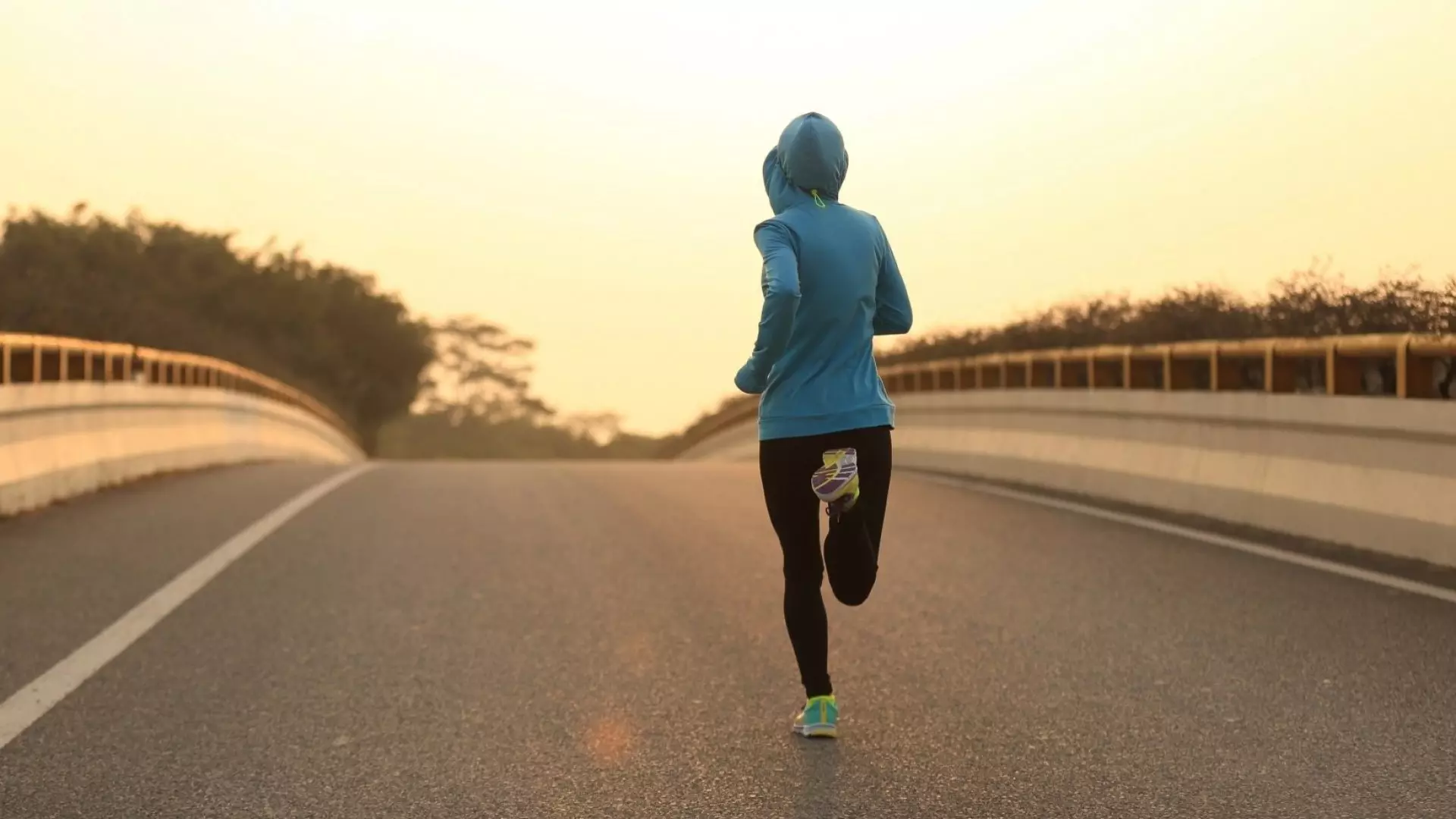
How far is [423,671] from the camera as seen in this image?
7309 millimetres

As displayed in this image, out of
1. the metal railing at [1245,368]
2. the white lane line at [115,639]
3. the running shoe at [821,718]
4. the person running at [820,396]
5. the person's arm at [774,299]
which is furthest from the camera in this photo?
the metal railing at [1245,368]

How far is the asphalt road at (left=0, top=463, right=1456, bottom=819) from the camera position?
5.29 metres

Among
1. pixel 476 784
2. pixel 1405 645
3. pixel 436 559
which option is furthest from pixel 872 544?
pixel 436 559

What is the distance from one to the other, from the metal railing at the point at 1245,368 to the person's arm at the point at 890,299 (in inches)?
199

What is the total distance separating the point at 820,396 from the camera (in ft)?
19.1

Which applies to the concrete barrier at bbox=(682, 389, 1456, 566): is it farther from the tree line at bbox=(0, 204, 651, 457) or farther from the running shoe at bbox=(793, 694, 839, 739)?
the tree line at bbox=(0, 204, 651, 457)

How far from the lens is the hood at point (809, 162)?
5.91 metres

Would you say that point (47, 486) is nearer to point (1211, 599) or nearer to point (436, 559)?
point (436, 559)

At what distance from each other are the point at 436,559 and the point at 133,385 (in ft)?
27.8

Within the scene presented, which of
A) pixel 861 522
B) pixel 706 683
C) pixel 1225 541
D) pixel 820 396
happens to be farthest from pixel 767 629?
pixel 1225 541

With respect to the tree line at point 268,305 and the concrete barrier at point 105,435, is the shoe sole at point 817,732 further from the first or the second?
the tree line at point 268,305

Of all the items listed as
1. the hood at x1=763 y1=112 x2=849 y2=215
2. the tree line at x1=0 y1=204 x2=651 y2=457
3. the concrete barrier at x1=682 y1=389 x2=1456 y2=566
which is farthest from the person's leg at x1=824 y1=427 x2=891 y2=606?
the tree line at x1=0 y1=204 x2=651 y2=457

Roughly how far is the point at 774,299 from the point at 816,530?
0.94 metres

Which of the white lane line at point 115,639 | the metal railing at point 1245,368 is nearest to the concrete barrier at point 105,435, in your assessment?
the white lane line at point 115,639
